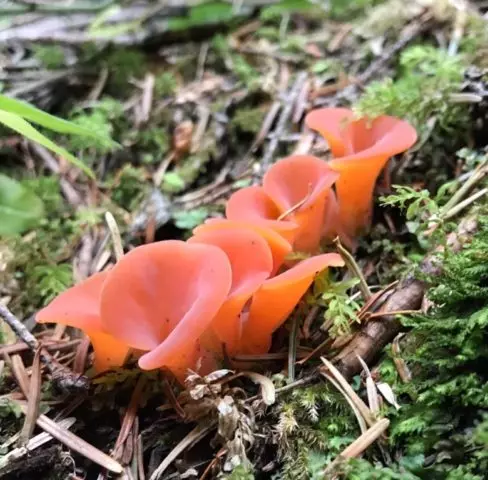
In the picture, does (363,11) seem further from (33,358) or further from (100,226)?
(33,358)

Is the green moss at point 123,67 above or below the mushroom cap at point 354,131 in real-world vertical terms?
above

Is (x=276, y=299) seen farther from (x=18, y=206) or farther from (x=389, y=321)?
(x=18, y=206)

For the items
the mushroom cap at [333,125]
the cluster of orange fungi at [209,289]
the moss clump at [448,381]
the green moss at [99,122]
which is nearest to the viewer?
the moss clump at [448,381]

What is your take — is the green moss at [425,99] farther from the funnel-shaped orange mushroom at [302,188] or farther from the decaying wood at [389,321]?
the decaying wood at [389,321]

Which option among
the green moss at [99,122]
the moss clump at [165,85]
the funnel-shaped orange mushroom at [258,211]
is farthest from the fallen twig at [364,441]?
the moss clump at [165,85]

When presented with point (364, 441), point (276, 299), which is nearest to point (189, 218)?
point (276, 299)

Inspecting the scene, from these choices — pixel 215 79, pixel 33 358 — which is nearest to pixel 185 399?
pixel 33 358

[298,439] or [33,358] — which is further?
[33,358]

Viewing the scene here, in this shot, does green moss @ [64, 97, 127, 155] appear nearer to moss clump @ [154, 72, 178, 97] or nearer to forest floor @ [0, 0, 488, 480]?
forest floor @ [0, 0, 488, 480]

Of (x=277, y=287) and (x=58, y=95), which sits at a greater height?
(x=58, y=95)
